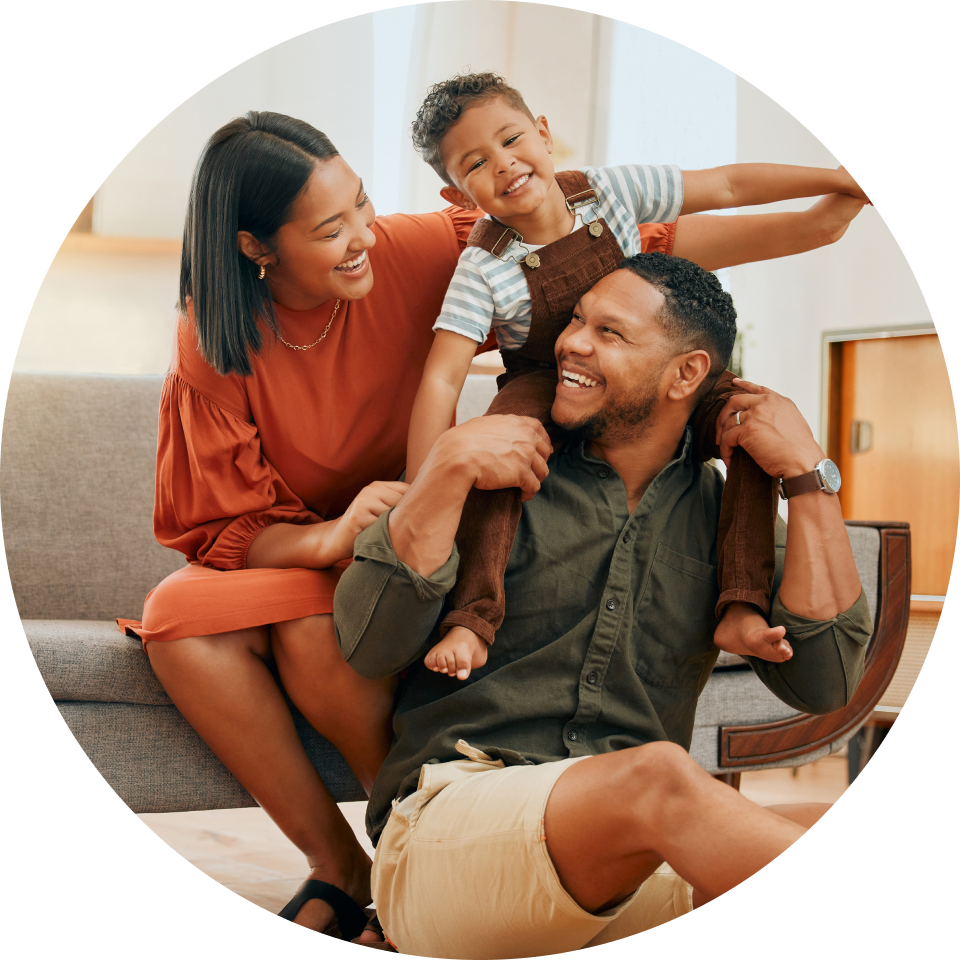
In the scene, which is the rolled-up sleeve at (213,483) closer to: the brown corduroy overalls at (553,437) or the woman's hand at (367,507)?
the woman's hand at (367,507)

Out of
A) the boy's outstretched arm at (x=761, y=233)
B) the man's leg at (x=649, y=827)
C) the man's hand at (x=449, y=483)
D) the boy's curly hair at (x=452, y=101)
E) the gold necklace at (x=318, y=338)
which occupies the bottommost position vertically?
the man's leg at (x=649, y=827)

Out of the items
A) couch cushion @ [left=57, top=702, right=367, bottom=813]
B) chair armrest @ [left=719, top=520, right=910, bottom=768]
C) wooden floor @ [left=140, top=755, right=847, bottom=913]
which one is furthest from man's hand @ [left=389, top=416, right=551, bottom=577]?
chair armrest @ [left=719, top=520, right=910, bottom=768]

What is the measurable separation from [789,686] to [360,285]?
71 cm

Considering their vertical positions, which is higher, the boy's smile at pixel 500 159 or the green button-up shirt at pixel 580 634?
the boy's smile at pixel 500 159

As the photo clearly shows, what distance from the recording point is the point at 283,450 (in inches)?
45.8

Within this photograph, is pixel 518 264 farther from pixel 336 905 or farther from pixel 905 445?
pixel 336 905

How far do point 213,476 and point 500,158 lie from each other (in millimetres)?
546

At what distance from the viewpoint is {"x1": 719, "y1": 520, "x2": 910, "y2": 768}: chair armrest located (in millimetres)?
1339

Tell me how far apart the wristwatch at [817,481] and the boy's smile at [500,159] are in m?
0.46

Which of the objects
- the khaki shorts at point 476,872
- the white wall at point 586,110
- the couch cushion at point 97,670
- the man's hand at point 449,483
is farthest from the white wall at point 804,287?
the couch cushion at point 97,670

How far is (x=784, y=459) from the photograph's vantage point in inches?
38.1

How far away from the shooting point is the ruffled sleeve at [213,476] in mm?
1132

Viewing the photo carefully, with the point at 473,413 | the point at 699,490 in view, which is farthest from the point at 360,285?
the point at 473,413

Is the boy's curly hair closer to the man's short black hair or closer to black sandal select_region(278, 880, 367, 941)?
the man's short black hair
